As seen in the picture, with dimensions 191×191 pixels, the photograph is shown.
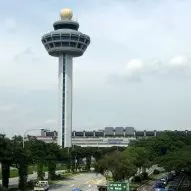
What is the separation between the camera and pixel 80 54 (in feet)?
593

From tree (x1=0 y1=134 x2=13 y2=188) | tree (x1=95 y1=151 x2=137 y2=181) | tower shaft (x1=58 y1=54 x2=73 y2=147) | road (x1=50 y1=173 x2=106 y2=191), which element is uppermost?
tower shaft (x1=58 y1=54 x2=73 y2=147)

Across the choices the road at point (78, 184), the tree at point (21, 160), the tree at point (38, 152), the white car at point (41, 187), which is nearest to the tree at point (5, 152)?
the tree at point (21, 160)

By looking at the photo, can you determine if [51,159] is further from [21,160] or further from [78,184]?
[21,160]

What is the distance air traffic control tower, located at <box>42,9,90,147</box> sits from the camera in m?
174

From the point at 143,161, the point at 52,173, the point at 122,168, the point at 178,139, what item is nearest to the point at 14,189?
the point at 122,168

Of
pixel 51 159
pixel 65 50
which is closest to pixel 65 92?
pixel 65 50

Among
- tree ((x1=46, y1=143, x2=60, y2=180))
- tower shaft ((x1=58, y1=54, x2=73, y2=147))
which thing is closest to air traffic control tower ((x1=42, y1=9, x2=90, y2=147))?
tower shaft ((x1=58, y1=54, x2=73, y2=147))

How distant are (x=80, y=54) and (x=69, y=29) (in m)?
10.6

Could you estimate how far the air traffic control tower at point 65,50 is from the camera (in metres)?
174

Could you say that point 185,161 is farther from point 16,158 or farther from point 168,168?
point 16,158

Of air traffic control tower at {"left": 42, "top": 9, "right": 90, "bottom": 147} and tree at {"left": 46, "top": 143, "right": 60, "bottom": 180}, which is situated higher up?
air traffic control tower at {"left": 42, "top": 9, "right": 90, "bottom": 147}

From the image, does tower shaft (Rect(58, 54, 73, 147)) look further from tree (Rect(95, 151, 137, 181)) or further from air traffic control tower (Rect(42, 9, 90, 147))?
tree (Rect(95, 151, 137, 181))

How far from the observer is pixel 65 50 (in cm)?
17512

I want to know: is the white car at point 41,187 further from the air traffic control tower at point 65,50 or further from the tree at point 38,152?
the air traffic control tower at point 65,50
